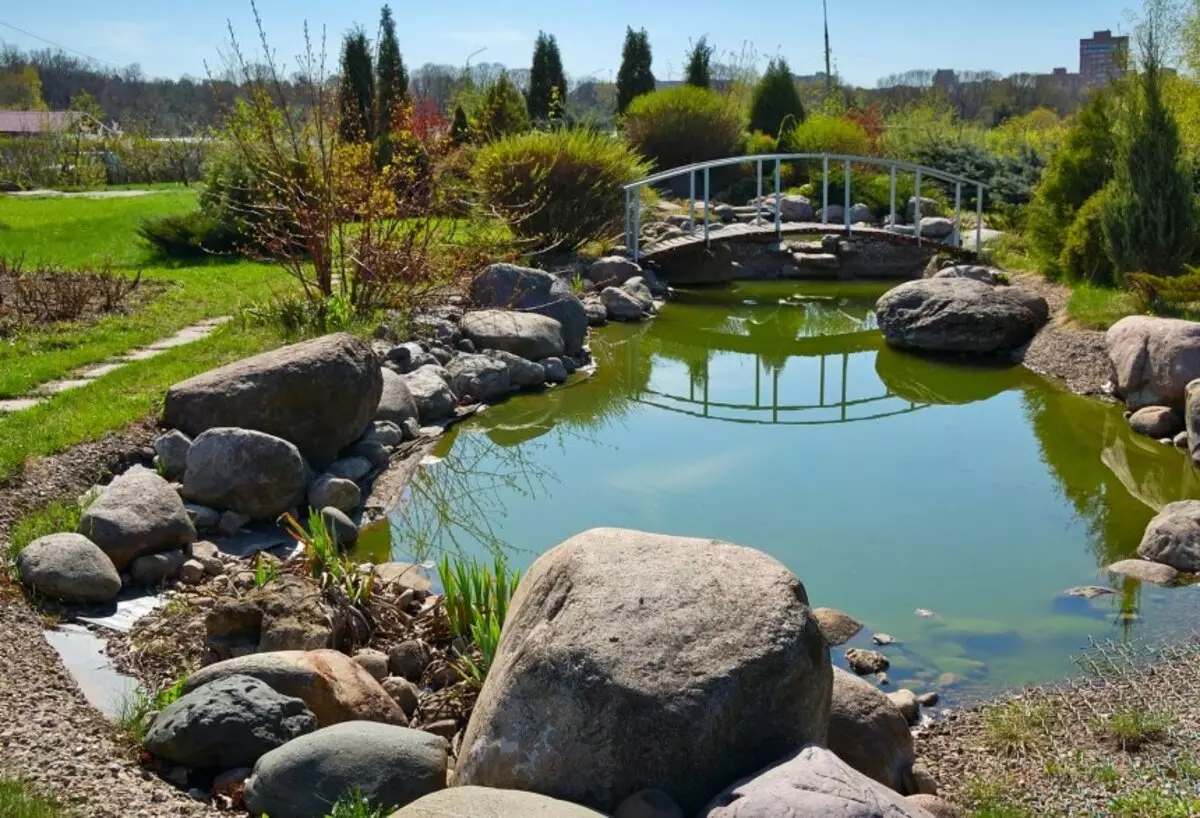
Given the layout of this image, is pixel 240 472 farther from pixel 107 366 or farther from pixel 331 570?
pixel 107 366

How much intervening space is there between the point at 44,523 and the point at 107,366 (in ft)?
10.6

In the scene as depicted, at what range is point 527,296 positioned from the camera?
12.6 meters

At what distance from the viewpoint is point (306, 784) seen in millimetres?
3908

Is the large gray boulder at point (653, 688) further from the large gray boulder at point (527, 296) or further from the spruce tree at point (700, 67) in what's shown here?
the spruce tree at point (700, 67)

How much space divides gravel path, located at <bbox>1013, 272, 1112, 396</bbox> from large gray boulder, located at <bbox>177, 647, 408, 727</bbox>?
8.06 meters

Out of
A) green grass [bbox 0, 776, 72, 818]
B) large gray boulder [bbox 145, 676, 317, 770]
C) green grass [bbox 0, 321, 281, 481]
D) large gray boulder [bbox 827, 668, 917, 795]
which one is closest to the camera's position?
green grass [bbox 0, 776, 72, 818]

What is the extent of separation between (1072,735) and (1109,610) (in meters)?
1.74

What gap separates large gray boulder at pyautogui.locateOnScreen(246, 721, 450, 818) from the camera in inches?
153

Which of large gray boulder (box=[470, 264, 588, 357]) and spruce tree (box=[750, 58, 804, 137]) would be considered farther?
spruce tree (box=[750, 58, 804, 137])

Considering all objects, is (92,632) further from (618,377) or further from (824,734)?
(618,377)

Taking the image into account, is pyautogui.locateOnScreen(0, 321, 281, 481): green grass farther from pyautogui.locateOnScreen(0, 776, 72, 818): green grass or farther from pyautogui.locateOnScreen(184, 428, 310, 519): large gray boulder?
pyautogui.locateOnScreen(0, 776, 72, 818): green grass

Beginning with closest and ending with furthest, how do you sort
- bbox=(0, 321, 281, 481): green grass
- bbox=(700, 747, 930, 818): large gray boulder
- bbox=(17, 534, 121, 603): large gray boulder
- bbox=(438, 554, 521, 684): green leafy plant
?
bbox=(700, 747, 930, 818): large gray boulder → bbox=(438, 554, 521, 684): green leafy plant → bbox=(17, 534, 121, 603): large gray boulder → bbox=(0, 321, 281, 481): green grass

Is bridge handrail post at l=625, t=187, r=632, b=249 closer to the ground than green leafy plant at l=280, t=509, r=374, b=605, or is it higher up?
higher up

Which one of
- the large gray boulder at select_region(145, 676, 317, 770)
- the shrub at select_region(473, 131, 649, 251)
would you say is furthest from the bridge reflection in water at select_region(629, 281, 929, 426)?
the large gray boulder at select_region(145, 676, 317, 770)
